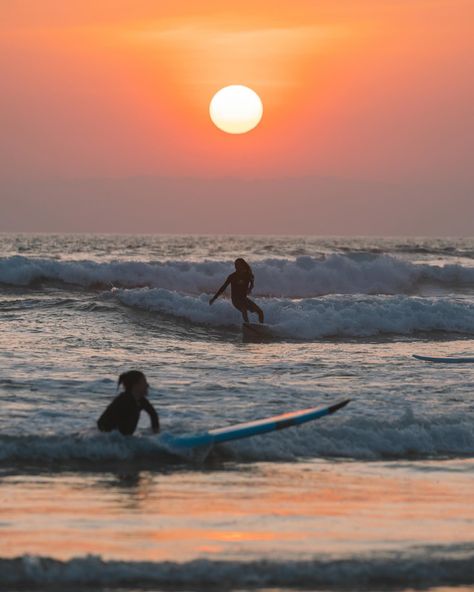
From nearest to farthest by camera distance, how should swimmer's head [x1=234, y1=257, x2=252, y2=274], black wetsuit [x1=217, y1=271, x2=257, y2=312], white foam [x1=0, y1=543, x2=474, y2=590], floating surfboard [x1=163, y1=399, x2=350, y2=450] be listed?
white foam [x1=0, y1=543, x2=474, y2=590] < floating surfboard [x1=163, y1=399, x2=350, y2=450] < swimmer's head [x1=234, y1=257, x2=252, y2=274] < black wetsuit [x1=217, y1=271, x2=257, y2=312]

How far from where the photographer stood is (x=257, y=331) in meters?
23.9

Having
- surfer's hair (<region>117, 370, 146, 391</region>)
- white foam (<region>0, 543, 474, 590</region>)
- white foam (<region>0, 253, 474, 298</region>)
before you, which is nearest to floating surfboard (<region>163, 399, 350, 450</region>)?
surfer's hair (<region>117, 370, 146, 391</region>)

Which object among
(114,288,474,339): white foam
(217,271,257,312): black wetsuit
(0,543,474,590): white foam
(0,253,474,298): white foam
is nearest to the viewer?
(0,543,474,590): white foam

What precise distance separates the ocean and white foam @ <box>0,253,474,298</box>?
42.1 ft

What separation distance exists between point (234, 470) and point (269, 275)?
1151 inches

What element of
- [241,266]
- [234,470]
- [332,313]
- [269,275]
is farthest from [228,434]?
[269,275]

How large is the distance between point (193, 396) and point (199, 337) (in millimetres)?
9893

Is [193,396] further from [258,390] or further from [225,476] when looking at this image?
[225,476]

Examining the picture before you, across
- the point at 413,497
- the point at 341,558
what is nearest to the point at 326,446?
the point at 413,497

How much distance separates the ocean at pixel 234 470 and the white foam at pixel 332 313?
1.95 metres

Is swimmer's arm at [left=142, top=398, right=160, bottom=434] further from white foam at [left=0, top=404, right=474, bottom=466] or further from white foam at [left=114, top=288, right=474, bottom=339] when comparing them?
white foam at [left=114, top=288, right=474, bottom=339]

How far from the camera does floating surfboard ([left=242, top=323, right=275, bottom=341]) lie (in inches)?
925

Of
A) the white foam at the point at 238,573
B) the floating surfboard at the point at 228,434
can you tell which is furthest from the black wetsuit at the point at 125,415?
the white foam at the point at 238,573

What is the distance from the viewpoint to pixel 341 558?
6898 mm
